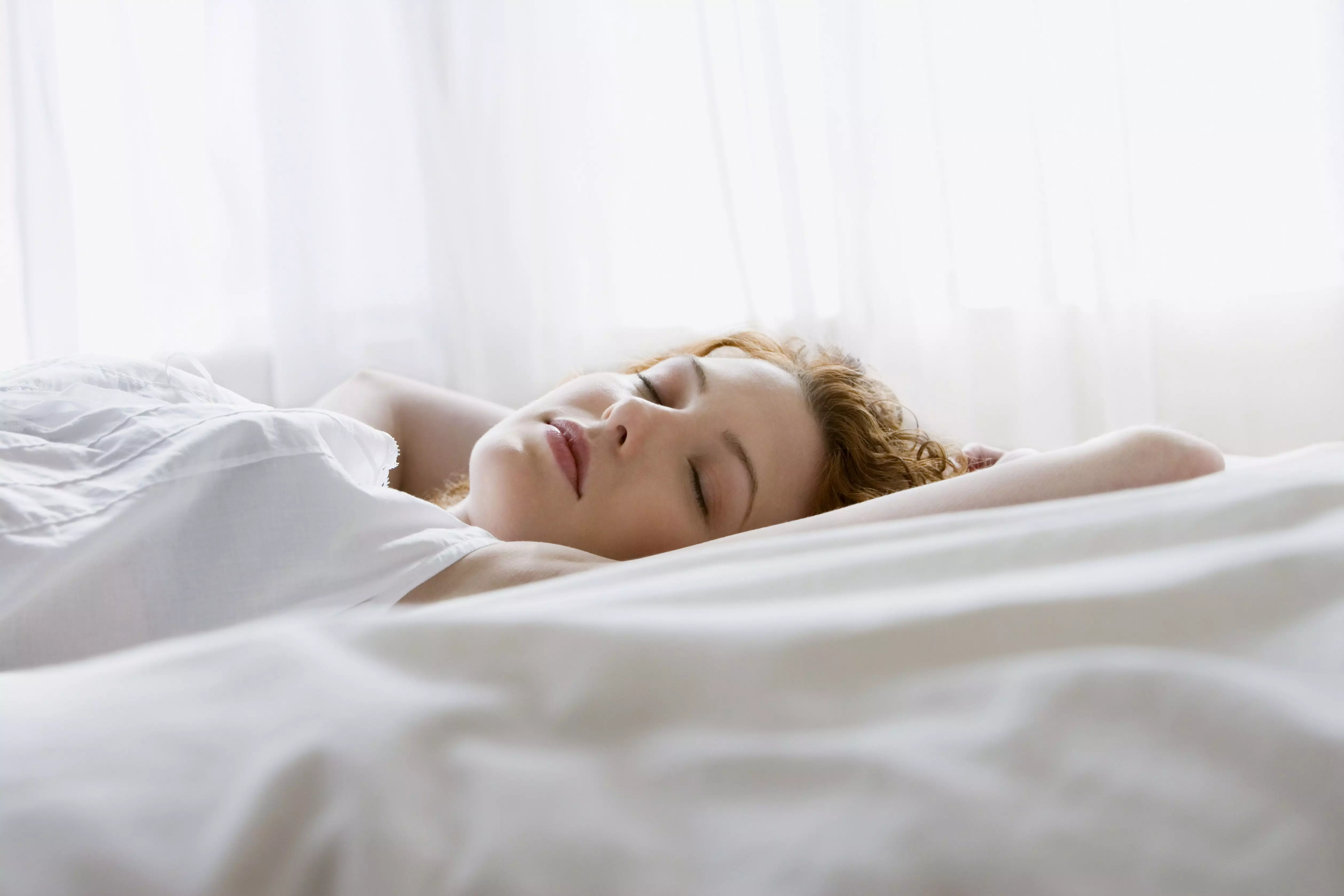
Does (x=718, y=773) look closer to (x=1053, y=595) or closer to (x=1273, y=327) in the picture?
(x=1053, y=595)

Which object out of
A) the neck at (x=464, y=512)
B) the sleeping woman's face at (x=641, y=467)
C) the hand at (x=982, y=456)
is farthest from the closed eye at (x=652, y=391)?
the hand at (x=982, y=456)

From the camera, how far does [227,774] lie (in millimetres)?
275

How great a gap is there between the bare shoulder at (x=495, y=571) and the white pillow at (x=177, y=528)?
16 mm

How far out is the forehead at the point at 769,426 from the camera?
105cm

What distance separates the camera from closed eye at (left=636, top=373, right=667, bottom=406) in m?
1.09

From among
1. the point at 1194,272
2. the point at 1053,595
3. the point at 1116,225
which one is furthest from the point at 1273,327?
the point at 1053,595

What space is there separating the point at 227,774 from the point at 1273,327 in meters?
2.17

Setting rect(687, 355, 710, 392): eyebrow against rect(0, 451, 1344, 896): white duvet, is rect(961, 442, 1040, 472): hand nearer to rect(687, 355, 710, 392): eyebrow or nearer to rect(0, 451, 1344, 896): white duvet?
rect(687, 355, 710, 392): eyebrow

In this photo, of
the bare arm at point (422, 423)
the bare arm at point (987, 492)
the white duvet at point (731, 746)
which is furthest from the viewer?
the bare arm at point (422, 423)

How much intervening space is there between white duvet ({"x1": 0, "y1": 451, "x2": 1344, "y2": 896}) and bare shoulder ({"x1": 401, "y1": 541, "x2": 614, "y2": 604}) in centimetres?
34

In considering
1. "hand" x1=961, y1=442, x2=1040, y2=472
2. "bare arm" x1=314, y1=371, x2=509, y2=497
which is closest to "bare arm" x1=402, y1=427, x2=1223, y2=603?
"hand" x1=961, y1=442, x2=1040, y2=472

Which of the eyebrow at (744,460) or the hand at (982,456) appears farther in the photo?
the hand at (982,456)

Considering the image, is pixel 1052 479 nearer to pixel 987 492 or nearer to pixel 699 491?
pixel 987 492

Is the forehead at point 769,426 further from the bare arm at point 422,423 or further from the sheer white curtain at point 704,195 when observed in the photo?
the sheer white curtain at point 704,195
